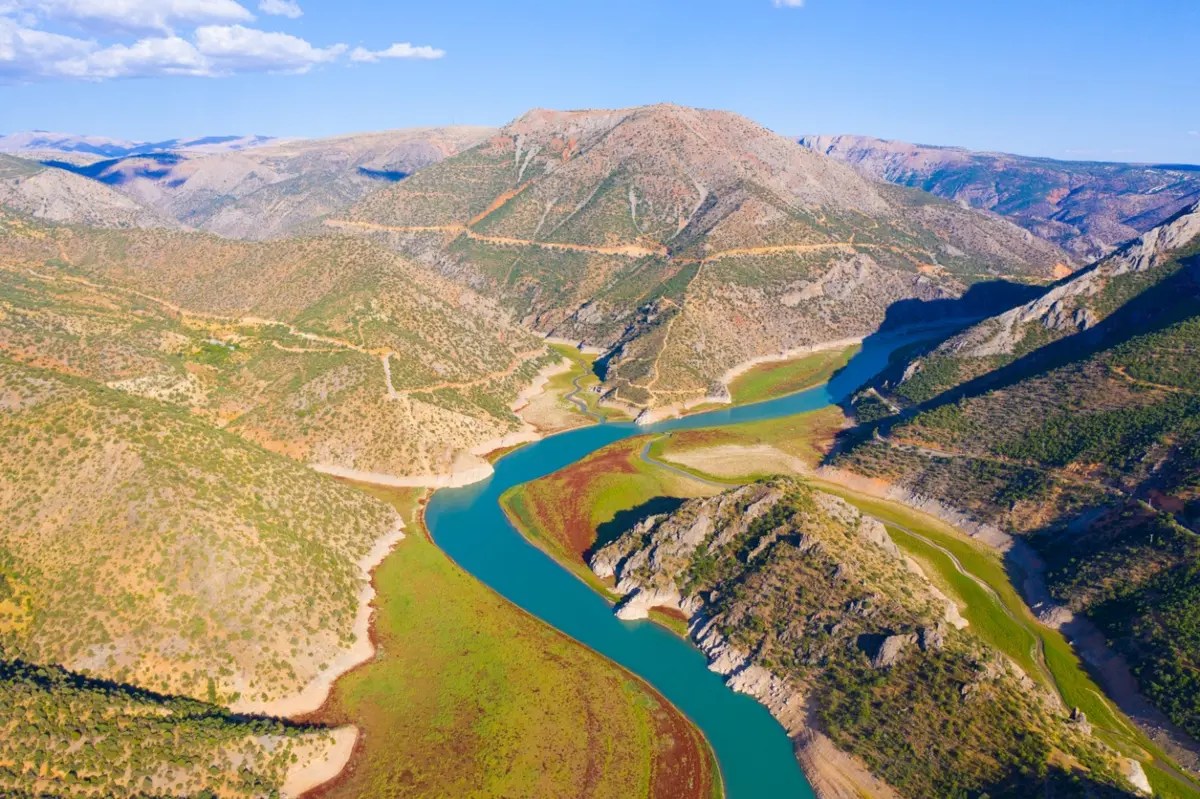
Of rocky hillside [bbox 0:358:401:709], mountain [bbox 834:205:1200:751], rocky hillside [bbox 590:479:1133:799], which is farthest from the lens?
mountain [bbox 834:205:1200:751]

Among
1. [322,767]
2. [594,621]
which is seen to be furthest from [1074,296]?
[322,767]

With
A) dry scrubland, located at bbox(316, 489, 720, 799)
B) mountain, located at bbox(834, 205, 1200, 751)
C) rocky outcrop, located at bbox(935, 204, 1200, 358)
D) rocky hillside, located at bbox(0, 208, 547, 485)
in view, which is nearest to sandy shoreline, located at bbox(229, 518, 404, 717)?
dry scrubland, located at bbox(316, 489, 720, 799)

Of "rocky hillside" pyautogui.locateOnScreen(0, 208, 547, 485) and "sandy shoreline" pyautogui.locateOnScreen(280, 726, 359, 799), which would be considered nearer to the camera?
"sandy shoreline" pyautogui.locateOnScreen(280, 726, 359, 799)

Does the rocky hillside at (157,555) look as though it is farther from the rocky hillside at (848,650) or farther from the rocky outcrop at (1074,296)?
the rocky outcrop at (1074,296)

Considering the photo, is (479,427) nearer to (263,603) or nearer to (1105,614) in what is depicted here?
(263,603)

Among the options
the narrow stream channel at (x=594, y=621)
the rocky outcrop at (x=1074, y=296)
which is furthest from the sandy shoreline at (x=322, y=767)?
the rocky outcrop at (x=1074, y=296)

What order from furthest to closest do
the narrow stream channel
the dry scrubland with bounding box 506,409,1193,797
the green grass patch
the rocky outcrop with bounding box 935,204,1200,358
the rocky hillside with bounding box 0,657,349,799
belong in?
the green grass patch → the rocky outcrop with bounding box 935,204,1200,358 → the narrow stream channel → the dry scrubland with bounding box 506,409,1193,797 → the rocky hillside with bounding box 0,657,349,799

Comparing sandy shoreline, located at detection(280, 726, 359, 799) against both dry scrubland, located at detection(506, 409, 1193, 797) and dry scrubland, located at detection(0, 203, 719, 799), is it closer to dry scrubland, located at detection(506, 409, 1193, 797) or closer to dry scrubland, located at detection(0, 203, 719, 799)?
dry scrubland, located at detection(0, 203, 719, 799)
